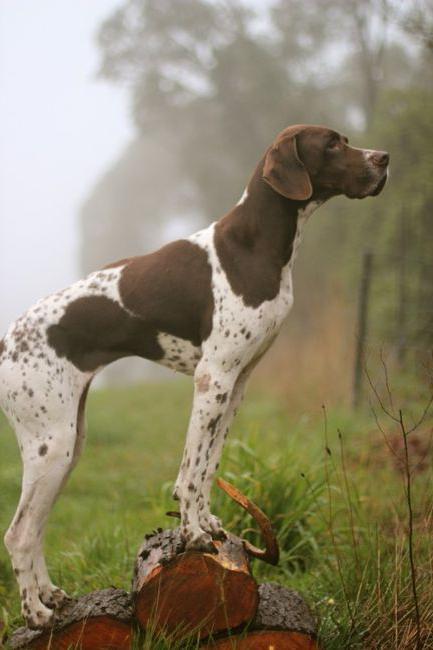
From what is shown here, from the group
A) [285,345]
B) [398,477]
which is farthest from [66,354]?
[285,345]

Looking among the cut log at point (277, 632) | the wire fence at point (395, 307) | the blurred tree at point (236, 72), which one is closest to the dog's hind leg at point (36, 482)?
the cut log at point (277, 632)

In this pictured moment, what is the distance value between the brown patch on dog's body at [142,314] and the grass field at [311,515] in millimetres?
612

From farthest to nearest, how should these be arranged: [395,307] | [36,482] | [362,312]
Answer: [395,307] → [362,312] → [36,482]

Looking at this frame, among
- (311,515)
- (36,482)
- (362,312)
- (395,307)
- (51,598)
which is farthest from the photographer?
(395,307)

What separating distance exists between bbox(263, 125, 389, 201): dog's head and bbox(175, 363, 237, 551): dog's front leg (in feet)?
2.39

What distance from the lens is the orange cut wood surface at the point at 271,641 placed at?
8.20 ft

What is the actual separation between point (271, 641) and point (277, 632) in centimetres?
4

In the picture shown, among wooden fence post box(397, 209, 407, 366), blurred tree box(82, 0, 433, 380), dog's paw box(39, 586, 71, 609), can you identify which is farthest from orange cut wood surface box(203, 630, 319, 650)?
blurred tree box(82, 0, 433, 380)

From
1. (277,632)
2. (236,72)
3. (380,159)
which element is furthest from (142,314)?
(236,72)

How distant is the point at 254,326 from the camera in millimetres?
2469

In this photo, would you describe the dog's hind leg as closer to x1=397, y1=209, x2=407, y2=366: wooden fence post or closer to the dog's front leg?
the dog's front leg

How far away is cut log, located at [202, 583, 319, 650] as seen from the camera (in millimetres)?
2504

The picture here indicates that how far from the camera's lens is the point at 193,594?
8.29 ft

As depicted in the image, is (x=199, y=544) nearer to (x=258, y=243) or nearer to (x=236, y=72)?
(x=258, y=243)
